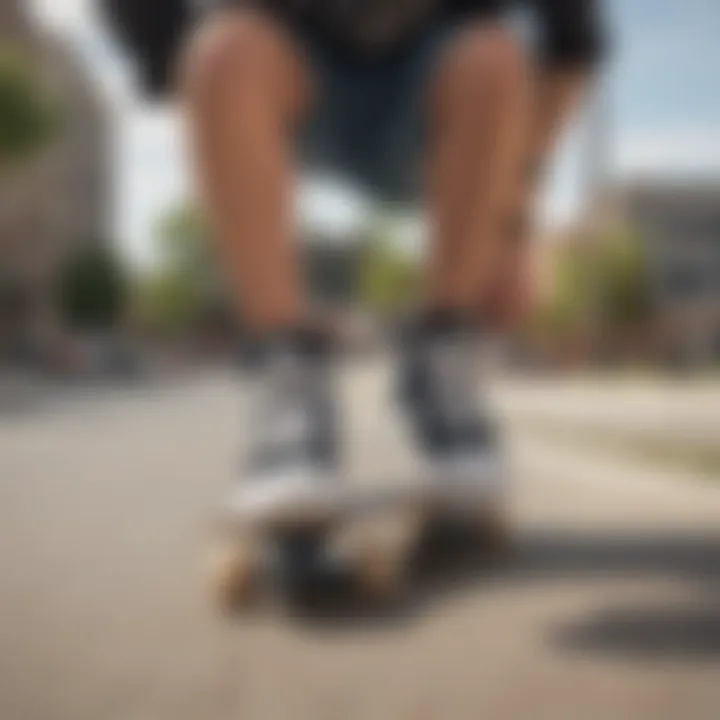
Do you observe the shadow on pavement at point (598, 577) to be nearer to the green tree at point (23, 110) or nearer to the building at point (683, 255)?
the building at point (683, 255)

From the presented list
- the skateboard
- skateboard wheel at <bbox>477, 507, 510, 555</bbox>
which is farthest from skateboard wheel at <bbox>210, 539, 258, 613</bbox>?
skateboard wheel at <bbox>477, 507, 510, 555</bbox>

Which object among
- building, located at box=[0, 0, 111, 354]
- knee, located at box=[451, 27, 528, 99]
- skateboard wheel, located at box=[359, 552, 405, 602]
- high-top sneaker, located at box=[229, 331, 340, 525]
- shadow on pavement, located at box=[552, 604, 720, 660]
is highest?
knee, located at box=[451, 27, 528, 99]

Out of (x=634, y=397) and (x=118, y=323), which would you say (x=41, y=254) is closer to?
(x=118, y=323)

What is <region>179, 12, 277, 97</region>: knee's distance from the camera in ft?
1.45

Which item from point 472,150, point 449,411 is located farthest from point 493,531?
point 472,150

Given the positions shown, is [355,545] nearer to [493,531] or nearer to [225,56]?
[493,531]

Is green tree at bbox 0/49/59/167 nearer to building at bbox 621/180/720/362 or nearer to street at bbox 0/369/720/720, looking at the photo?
street at bbox 0/369/720/720

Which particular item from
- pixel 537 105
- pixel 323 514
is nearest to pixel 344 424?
pixel 323 514

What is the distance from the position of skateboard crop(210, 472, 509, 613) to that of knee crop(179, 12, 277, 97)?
17 centimetres

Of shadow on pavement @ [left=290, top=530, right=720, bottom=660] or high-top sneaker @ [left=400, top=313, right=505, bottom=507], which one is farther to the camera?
high-top sneaker @ [left=400, top=313, right=505, bottom=507]

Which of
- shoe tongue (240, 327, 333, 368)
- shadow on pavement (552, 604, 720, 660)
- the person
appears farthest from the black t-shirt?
shadow on pavement (552, 604, 720, 660)

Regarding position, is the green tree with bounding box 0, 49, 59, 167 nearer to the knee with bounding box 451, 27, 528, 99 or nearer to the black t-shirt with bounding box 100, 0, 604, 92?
the black t-shirt with bounding box 100, 0, 604, 92

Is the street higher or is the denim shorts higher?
the denim shorts

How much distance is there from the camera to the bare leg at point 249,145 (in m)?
0.44
